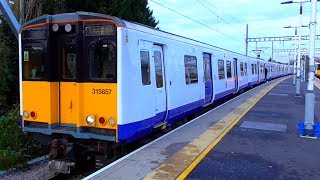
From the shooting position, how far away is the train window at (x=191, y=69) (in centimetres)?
1159

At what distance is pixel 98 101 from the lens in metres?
7.26

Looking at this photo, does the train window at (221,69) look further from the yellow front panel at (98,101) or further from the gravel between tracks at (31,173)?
the yellow front panel at (98,101)

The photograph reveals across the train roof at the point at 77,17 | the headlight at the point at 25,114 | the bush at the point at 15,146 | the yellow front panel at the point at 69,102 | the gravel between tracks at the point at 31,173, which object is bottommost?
the gravel between tracks at the point at 31,173

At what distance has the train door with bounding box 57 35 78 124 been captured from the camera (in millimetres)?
7523

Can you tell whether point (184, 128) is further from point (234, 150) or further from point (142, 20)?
point (142, 20)

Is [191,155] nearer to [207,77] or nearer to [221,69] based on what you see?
[207,77]

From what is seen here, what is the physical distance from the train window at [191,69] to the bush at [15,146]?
4.51m

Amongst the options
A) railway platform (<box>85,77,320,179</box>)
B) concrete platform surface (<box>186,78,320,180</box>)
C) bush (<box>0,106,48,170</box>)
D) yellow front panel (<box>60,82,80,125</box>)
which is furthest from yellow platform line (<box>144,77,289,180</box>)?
bush (<box>0,106,48,170</box>)

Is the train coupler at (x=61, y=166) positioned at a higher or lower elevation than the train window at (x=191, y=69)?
lower

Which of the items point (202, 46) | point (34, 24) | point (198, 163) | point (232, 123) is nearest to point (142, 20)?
point (202, 46)

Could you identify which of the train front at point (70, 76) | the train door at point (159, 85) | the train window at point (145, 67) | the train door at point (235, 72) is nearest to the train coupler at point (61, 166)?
the train front at point (70, 76)

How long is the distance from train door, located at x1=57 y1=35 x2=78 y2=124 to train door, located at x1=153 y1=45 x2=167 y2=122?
1.97 meters

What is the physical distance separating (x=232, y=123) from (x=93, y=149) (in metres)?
5.36

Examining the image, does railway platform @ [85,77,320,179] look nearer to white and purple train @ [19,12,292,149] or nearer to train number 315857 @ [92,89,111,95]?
white and purple train @ [19,12,292,149]
